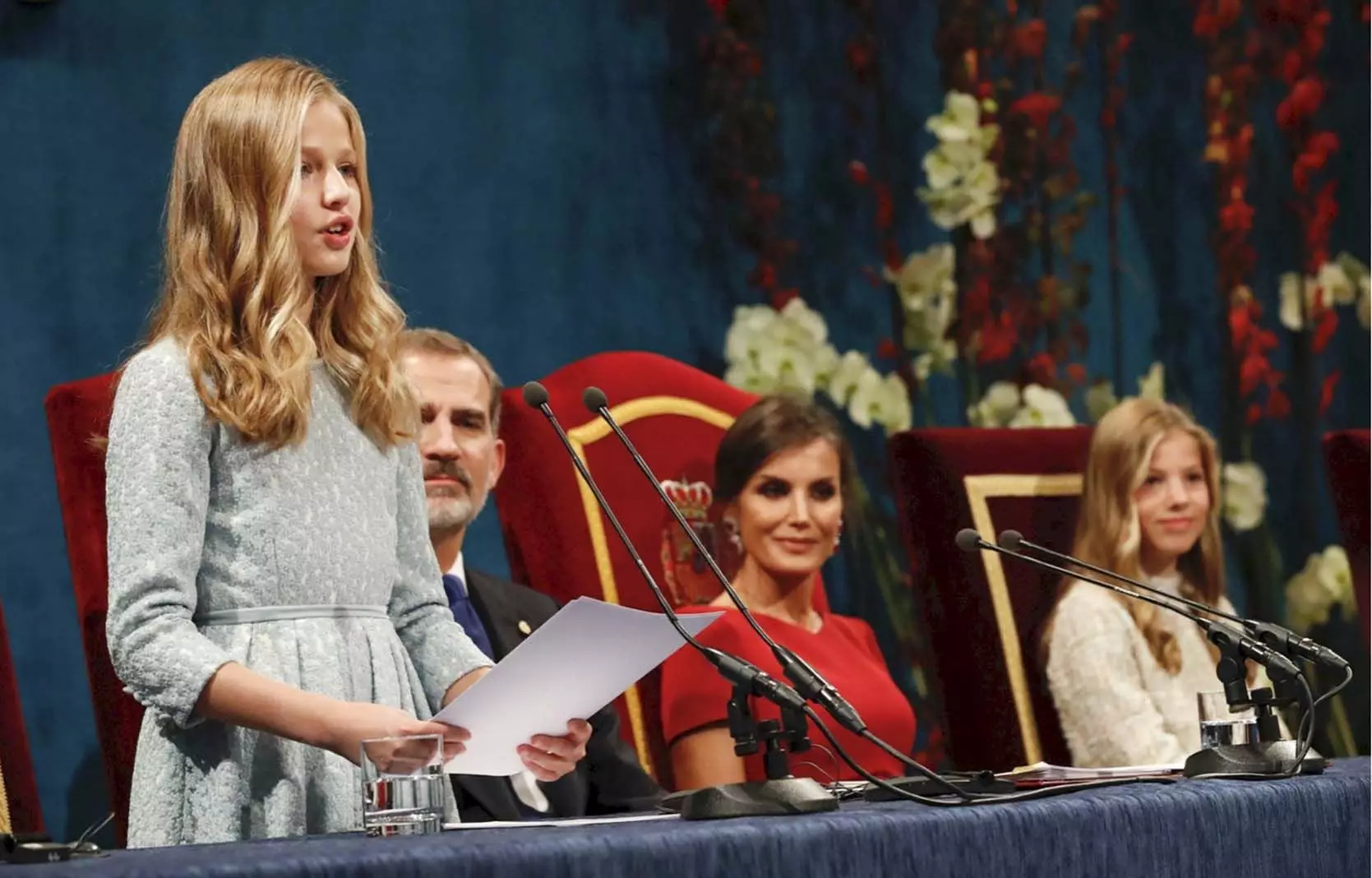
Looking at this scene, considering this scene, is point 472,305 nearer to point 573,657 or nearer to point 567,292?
point 567,292

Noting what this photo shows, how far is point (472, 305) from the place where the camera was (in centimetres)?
321

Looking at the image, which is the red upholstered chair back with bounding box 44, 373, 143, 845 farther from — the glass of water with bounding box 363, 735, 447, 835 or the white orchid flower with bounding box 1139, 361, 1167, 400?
the white orchid flower with bounding box 1139, 361, 1167, 400

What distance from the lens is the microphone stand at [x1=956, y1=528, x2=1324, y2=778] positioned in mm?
1611

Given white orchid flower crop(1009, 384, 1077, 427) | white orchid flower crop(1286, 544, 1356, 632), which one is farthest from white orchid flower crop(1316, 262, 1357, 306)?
white orchid flower crop(1009, 384, 1077, 427)

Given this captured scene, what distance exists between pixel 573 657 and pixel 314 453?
50cm

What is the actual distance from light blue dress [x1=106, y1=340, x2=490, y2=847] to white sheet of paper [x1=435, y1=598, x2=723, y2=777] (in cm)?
28

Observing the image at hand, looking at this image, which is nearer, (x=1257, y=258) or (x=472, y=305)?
(x=472, y=305)

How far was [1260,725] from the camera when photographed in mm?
1659

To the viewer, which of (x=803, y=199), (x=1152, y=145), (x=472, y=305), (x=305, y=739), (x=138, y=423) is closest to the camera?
(x=305, y=739)

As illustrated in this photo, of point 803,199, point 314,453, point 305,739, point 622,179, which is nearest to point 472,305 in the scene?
point 622,179

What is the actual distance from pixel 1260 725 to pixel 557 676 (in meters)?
0.63

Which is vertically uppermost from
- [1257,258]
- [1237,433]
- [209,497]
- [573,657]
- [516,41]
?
[516,41]

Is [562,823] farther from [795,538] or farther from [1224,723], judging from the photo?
[795,538]

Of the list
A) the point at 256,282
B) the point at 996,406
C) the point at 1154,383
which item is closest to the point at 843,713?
the point at 256,282
